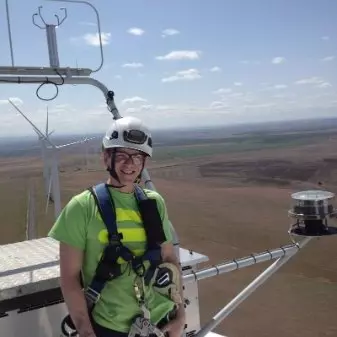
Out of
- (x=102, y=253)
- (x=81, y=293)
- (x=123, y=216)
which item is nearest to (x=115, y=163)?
(x=123, y=216)

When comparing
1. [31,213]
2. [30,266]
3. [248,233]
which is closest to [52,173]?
[30,266]

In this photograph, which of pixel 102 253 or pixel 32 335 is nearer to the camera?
pixel 102 253

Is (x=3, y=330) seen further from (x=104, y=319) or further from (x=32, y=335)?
(x=104, y=319)

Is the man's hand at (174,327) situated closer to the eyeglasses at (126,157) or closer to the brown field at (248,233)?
the eyeglasses at (126,157)

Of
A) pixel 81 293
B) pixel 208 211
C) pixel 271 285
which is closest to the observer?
pixel 81 293

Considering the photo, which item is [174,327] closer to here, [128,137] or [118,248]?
[118,248]

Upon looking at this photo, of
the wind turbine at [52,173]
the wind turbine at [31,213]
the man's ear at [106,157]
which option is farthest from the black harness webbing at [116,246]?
the wind turbine at [31,213]
